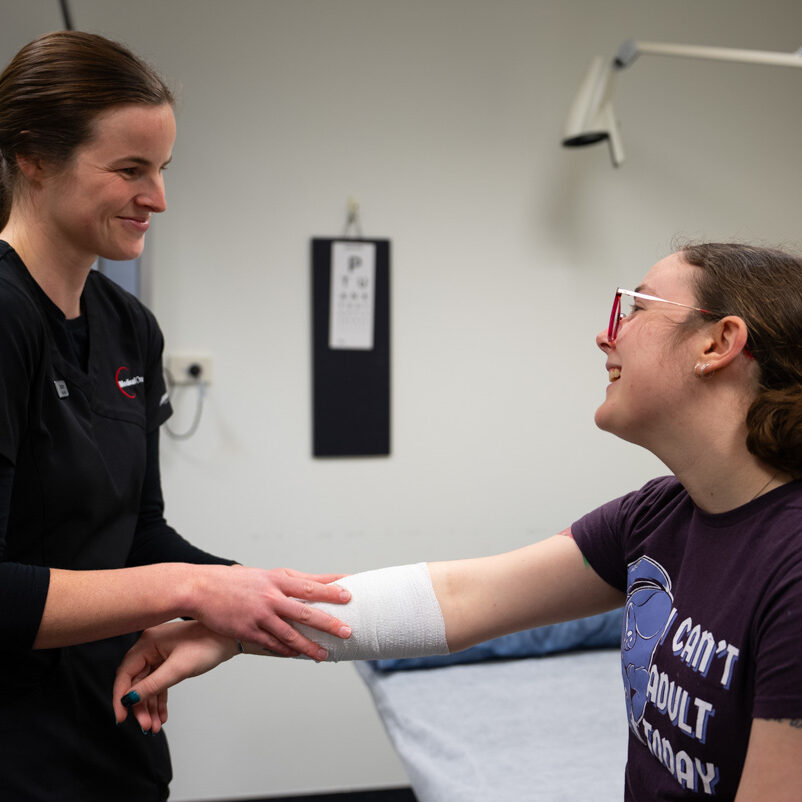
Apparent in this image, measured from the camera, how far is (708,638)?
3.11 feet

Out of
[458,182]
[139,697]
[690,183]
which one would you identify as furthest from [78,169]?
[690,183]

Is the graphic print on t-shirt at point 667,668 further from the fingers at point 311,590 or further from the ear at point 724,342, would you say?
the fingers at point 311,590

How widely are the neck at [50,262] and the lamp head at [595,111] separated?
179cm

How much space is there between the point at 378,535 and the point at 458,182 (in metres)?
1.18

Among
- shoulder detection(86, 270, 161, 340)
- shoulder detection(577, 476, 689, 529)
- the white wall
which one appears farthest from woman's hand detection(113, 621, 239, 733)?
the white wall

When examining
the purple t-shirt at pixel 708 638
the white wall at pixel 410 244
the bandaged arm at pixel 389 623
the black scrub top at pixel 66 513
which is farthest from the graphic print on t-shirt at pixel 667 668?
the white wall at pixel 410 244

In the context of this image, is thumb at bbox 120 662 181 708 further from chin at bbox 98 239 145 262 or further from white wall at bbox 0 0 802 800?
white wall at bbox 0 0 802 800

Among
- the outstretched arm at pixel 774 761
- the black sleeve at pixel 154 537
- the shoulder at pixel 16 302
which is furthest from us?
the black sleeve at pixel 154 537

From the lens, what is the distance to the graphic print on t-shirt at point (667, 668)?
3.06ft

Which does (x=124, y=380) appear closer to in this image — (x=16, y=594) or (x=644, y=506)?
(x=16, y=594)

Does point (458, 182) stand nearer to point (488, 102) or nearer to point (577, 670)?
point (488, 102)

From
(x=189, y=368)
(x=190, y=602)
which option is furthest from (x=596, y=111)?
(x=190, y=602)

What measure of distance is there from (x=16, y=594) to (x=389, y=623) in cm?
56

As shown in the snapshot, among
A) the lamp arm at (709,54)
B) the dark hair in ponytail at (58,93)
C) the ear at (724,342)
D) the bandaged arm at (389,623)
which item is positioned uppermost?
the lamp arm at (709,54)
